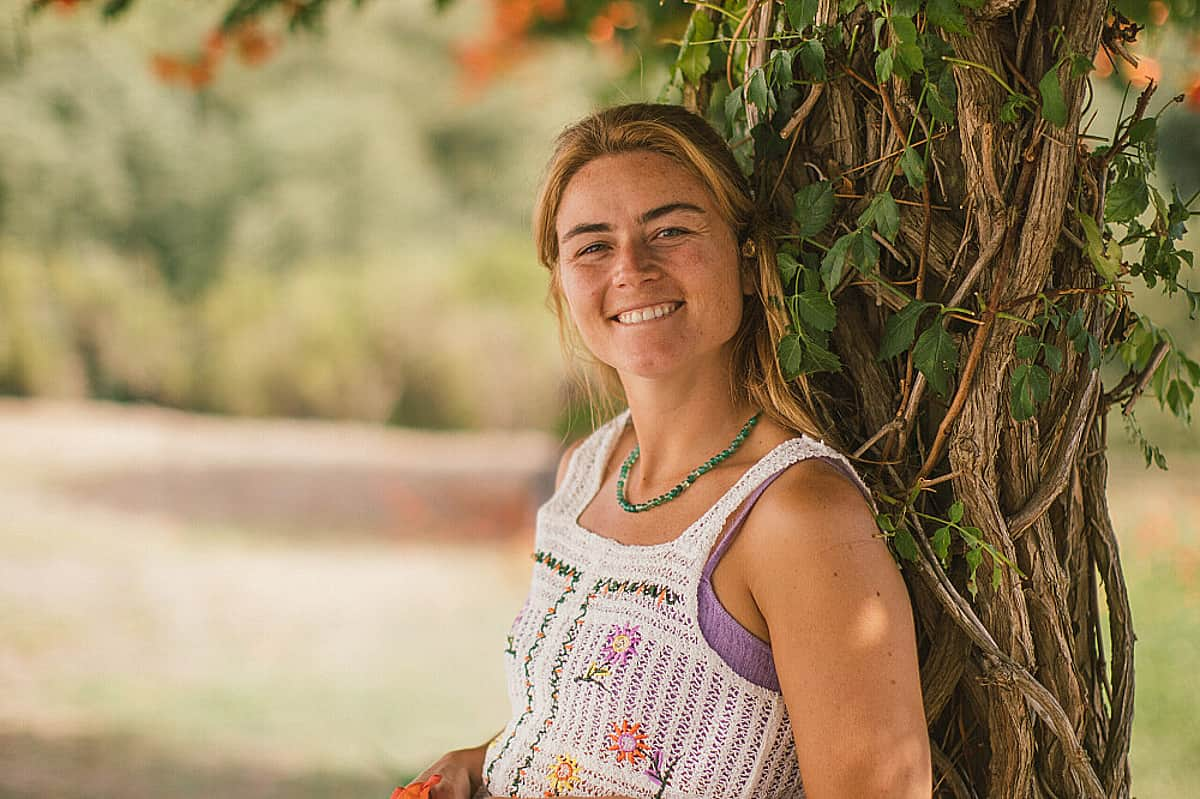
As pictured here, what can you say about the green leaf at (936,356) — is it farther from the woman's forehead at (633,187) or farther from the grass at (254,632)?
the grass at (254,632)

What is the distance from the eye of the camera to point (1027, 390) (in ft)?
4.72

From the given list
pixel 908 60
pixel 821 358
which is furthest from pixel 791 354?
pixel 908 60

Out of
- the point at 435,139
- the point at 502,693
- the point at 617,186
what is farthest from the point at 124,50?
the point at 617,186

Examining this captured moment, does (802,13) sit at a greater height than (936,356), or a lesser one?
greater

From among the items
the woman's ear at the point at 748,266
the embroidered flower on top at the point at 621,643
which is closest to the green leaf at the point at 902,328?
the woman's ear at the point at 748,266

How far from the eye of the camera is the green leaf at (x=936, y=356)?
1.46 m

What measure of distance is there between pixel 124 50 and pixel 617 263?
9.94m

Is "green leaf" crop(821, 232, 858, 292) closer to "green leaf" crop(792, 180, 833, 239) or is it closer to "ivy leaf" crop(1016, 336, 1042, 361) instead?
"green leaf" crop(792, 180, 833, 239)

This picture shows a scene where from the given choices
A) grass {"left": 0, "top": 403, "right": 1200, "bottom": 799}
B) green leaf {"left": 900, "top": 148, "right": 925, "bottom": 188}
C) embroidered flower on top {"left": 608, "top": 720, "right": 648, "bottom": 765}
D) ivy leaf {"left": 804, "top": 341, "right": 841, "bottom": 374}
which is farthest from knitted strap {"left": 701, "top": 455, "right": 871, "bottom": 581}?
grass {"left": 0, "top": 403, "right": 1200, "bottom": 799}

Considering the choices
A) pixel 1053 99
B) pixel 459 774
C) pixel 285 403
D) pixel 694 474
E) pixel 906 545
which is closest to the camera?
pixel 1053 99

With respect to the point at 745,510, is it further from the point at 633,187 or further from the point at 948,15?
the point at 948,15

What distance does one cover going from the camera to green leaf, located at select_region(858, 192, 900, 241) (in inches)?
58.0

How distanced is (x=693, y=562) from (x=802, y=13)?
0.66 meters

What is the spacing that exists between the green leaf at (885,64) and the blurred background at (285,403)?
3.58 metres
